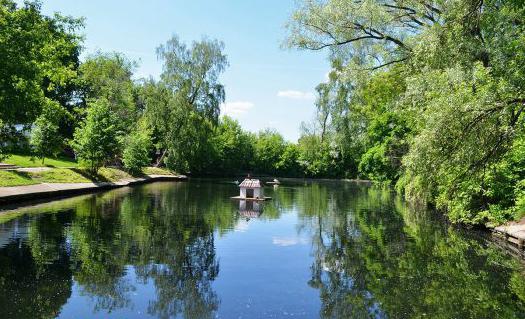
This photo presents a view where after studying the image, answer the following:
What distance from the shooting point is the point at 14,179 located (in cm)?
2900

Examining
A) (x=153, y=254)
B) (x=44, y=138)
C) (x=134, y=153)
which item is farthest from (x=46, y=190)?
(x=134, y=153)

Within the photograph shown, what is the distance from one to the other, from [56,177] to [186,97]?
93.1ft

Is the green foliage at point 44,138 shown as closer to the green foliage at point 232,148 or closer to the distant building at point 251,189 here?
the distant building at point 251,189

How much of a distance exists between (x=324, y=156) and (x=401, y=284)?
3281 inches

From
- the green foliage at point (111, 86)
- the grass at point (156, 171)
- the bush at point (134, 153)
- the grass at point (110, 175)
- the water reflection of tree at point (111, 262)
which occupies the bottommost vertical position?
the water reflection of tree at point (111, 262)

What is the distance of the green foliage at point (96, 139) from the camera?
41.7 m

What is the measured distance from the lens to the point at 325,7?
22797 mm

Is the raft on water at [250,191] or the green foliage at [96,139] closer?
the raft on water at [250,191]

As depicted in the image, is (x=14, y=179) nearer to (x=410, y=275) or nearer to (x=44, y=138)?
(x=44, y=138)

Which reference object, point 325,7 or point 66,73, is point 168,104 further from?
point 325,7

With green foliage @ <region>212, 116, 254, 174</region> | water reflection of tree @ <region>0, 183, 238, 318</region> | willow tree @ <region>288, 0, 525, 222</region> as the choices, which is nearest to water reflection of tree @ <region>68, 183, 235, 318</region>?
water reflection of tree @ <region>0, 183, 238, 318</region>

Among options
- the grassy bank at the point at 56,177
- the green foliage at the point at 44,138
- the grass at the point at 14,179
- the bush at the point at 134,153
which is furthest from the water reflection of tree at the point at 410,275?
the bush at the point at 134,153

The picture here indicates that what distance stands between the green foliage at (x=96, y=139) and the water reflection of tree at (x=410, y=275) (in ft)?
88.0

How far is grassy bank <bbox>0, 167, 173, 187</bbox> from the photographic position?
2892 centimetres
